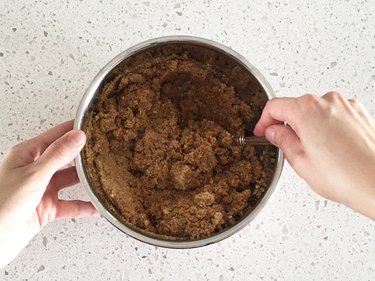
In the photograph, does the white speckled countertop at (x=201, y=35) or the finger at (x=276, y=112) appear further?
the white speckled countertop at (x=201, y=35)

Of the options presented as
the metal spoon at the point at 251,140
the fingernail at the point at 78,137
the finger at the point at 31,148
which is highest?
the metal spoon at the point at 251,140

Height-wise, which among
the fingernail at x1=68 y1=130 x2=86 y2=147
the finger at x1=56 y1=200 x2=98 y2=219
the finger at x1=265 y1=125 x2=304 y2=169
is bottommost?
the finger at x1=56 y1=200 x2=98 y2=219

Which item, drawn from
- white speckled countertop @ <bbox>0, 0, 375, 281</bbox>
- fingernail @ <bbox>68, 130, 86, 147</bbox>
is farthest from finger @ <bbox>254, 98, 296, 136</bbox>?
fingernail @ <bbox>68, 130, 86, 147</bbox>

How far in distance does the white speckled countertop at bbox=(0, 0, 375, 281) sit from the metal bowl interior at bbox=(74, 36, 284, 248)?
0.12 m

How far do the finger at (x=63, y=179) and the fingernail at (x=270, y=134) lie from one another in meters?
0.35

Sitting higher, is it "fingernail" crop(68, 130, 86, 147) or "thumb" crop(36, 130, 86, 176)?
"fingernail" crop(68, 130, 86, 147)

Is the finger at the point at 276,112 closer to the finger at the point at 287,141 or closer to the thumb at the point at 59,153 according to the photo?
the finger at the point at 287,141

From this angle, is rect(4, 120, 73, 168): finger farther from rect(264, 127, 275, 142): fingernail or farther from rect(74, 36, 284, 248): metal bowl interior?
rect(264, 127, 275, 142): fingernail

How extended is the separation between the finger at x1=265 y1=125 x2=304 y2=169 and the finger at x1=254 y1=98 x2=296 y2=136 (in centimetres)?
2

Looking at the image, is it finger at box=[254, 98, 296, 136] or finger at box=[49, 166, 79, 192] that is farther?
finger at box=[49, 166, 79, 192]

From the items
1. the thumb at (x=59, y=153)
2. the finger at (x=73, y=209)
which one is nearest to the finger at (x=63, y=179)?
the finger at (x=73, y=209)

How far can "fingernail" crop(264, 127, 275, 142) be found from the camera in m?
0.81

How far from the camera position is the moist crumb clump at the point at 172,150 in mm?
859

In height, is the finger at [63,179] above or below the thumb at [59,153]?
below
